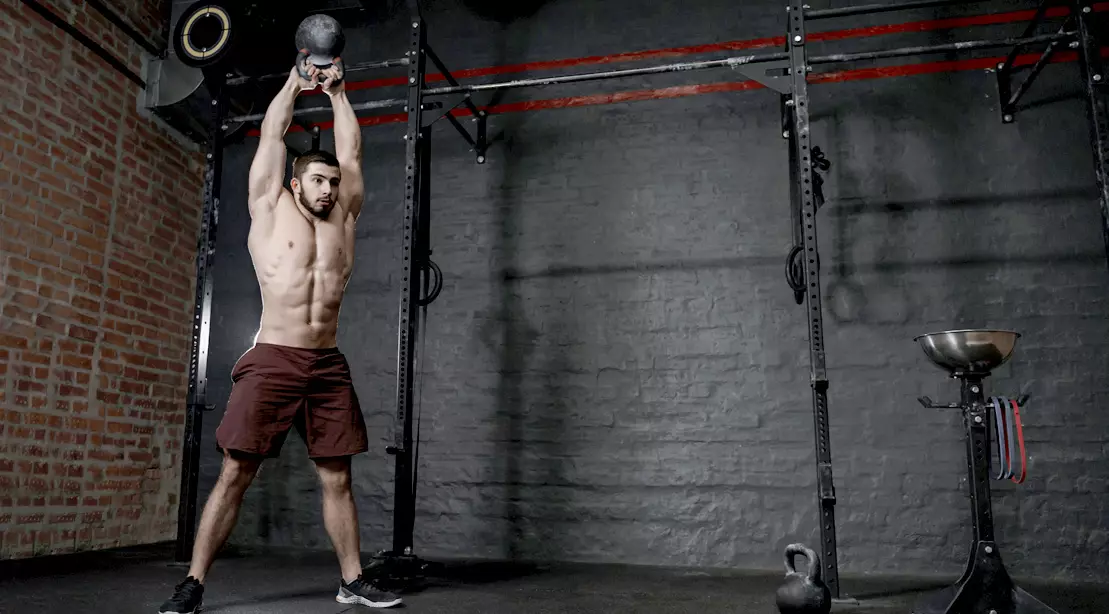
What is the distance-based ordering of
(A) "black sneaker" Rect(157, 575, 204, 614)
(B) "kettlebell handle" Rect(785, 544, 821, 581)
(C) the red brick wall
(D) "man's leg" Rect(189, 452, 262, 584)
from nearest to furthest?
(B) "kettlebell handle" Rect(785, 544, 821, 581), (A) "black sneaker" Rect(157, 575, 204, 614), (D) "man's leg" Rect(189, 452, 262, 584), (C) the red brick wall

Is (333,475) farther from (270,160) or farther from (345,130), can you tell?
(345,130)

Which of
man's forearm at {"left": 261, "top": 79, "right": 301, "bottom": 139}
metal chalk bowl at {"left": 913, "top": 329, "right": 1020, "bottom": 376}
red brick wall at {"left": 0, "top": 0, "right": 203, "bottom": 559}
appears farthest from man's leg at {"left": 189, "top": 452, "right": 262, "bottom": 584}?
metal chalk bowl at {"left": 913, "top": 329, "right": 1020, "bottom": 376}

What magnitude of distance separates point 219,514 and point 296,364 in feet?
2.16

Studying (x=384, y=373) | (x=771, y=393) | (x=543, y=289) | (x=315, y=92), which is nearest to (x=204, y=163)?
(x=315, y=92)

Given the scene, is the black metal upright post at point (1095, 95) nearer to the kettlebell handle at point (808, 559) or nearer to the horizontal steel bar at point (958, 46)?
the horizontal steel bar at point (958, 46)

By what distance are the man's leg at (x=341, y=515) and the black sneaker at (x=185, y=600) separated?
1.77 ft

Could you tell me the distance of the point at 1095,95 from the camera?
3.68 m

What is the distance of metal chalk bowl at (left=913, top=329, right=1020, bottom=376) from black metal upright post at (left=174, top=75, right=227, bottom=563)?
12.6ft

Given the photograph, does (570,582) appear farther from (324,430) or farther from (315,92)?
(315,92)

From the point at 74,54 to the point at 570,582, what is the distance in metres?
4.32

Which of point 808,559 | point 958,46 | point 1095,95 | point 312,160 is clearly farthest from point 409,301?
point 1095,95

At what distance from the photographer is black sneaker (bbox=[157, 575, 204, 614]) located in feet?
9.81

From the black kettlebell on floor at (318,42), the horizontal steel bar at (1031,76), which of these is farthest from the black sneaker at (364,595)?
the horizontal steel bar at (1031,76)

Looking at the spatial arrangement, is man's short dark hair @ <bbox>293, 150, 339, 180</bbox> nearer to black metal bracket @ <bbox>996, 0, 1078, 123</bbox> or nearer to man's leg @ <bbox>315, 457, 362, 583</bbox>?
man's leg @ <bbox>315, 457, 362, 583</bbox>
